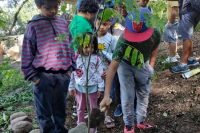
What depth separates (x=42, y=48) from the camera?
341 centimetres

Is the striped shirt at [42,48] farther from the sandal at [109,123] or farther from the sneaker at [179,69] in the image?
the sneaker at [179,69]

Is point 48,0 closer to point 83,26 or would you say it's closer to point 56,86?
point 83,26

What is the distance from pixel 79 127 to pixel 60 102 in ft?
1.16

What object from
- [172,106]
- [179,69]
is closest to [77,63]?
[172,106]

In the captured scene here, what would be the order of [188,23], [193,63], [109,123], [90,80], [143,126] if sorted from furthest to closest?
[193,63] < [188,23] < [109,123] < [143,126] < [90,80]

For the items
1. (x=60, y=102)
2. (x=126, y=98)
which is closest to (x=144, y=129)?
(x=126, y=98)

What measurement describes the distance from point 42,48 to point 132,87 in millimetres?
1057

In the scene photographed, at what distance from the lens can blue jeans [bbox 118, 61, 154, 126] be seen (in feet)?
12.3

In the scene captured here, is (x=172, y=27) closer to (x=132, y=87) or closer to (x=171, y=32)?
(x=171, y=32)

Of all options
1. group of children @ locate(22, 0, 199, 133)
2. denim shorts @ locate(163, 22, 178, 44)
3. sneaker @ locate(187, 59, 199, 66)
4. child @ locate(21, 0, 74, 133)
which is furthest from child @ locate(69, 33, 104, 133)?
denim shorts @ locate(163, 22, 178, 44)

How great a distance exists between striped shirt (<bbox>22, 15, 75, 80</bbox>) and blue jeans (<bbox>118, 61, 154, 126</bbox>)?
67 centimetres

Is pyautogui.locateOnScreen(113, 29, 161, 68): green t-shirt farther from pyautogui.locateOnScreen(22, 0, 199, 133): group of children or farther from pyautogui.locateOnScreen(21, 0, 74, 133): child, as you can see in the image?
pyautogui.locateOnScreen(21, 0, 74, 133): child

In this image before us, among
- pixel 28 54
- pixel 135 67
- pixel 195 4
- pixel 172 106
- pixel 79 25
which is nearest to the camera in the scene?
pixel 28 54

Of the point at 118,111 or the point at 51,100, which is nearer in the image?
the point at 51,100
